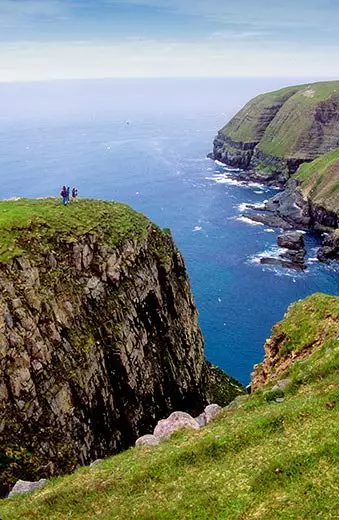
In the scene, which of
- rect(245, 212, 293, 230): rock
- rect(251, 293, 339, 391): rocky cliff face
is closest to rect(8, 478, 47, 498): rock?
rect(251, 293, 339, 391): rocky cliff face

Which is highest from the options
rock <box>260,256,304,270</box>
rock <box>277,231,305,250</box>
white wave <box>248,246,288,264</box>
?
rock <box>277,231,305,250</box>

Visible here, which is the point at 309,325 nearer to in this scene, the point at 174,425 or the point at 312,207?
the point at 174,425

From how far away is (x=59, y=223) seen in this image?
2271 inches

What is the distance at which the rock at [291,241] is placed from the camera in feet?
497

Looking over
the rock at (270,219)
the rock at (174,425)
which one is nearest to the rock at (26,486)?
the rock at (174,425)

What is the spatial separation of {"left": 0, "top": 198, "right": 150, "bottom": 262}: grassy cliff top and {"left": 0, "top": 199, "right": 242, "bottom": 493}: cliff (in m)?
0.15

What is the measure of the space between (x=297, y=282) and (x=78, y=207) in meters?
79.3

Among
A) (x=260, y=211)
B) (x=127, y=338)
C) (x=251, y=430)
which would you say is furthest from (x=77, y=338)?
(x=260, y=211)

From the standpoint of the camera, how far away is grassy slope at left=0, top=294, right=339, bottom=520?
24188mm

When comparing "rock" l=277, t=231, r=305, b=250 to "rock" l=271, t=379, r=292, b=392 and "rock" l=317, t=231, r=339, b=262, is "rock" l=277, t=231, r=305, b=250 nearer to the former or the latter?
"rock" l=317, t=231, r=339, b=262

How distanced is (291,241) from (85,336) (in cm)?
11159

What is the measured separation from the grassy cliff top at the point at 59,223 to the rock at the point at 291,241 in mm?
91900

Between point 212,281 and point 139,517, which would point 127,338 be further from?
point 212,281

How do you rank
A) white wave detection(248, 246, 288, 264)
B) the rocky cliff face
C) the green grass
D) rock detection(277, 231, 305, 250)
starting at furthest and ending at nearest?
1. rock detection(277, 231, 305, 250)
2. white wave detection(248, 246, 288, 264)
3. the green grass
4. the rocky cliff face
